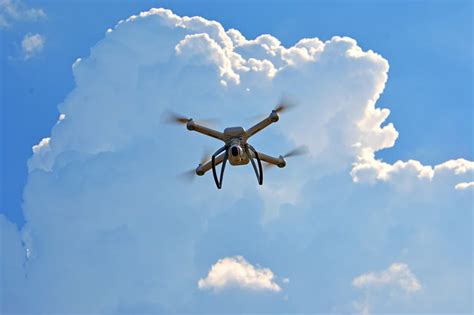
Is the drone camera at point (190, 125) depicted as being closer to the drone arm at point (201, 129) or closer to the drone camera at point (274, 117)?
the drone arm at point (201, 129)

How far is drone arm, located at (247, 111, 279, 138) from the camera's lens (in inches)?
4023

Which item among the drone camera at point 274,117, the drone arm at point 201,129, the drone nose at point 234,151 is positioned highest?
the drone camera at point 274,117

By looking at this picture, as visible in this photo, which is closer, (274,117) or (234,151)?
A: (234,151)

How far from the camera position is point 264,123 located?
103 m

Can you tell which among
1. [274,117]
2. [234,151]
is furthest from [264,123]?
[234,151]

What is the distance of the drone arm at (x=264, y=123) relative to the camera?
4023 inches

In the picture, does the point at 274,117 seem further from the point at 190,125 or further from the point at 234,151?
the point at 190,125

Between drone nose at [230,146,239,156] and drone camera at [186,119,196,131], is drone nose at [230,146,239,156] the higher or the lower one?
the lower one

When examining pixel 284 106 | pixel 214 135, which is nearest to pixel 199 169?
pixel 214 135

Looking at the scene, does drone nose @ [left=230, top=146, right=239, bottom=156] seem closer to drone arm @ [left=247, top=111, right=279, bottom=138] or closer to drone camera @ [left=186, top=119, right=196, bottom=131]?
drone arm @ [left=247, top=111, right=279, bottom=138]

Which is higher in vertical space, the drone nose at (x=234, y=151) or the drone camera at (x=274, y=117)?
the drone camera at (x=274, y=117)

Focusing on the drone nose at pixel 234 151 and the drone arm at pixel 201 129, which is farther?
the drone arm at pixel 201 129

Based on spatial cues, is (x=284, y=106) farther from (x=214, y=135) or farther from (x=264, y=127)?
(x=214, y=135)

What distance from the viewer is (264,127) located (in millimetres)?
103688
